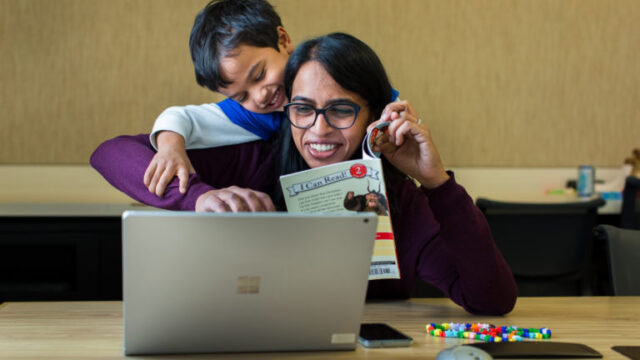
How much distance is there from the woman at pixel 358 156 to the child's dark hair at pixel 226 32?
0.69 feet

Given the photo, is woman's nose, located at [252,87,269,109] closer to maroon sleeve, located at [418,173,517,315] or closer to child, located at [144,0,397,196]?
child, located at [144,0,397,196]

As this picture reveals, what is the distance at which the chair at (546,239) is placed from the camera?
8.22 ft

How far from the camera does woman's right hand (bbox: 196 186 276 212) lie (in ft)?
3.55

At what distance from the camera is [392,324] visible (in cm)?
117

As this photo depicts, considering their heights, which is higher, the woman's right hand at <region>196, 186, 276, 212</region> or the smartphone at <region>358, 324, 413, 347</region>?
the woman's right hand at <region>196, 186, 276, 212</region>

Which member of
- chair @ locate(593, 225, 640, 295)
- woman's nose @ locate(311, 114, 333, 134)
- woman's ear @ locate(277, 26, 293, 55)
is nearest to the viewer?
woman's nose @ locate(311, 114, 333, 134)

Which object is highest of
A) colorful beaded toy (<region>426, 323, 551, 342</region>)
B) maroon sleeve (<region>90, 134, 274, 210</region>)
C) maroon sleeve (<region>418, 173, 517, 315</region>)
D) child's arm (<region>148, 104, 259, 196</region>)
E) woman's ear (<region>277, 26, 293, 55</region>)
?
woman's ear (<region>277, 26, 293, 55</region>)

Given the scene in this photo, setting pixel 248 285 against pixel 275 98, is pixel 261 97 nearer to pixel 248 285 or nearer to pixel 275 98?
pixel 275 98

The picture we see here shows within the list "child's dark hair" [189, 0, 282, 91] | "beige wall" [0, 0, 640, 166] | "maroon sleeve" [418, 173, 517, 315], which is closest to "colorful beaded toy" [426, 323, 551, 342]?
"maroon sleeve" [418, 173, 517, 315]

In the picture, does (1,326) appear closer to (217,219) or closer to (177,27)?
(217,219)

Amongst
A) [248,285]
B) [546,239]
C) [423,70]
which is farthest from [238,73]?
[423,70]

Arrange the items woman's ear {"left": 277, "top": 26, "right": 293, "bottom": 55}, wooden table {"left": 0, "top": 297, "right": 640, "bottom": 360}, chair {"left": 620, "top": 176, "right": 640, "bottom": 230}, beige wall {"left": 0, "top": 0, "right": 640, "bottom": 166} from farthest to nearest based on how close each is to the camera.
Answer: beige wall {"left": 0, "top": 0, "right": 640, "bottom": 166} < chair {"left": 620, "top": 176, "right": 640, "bottom": 230} < woman's ear {"left": 277, "top": 26, "right": 293, "bottom": 55} < wooden table {"left": 0, "top": 297, "right": 640, "bottom": 360}

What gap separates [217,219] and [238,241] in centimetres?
4

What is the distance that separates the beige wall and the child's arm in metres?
1.78
